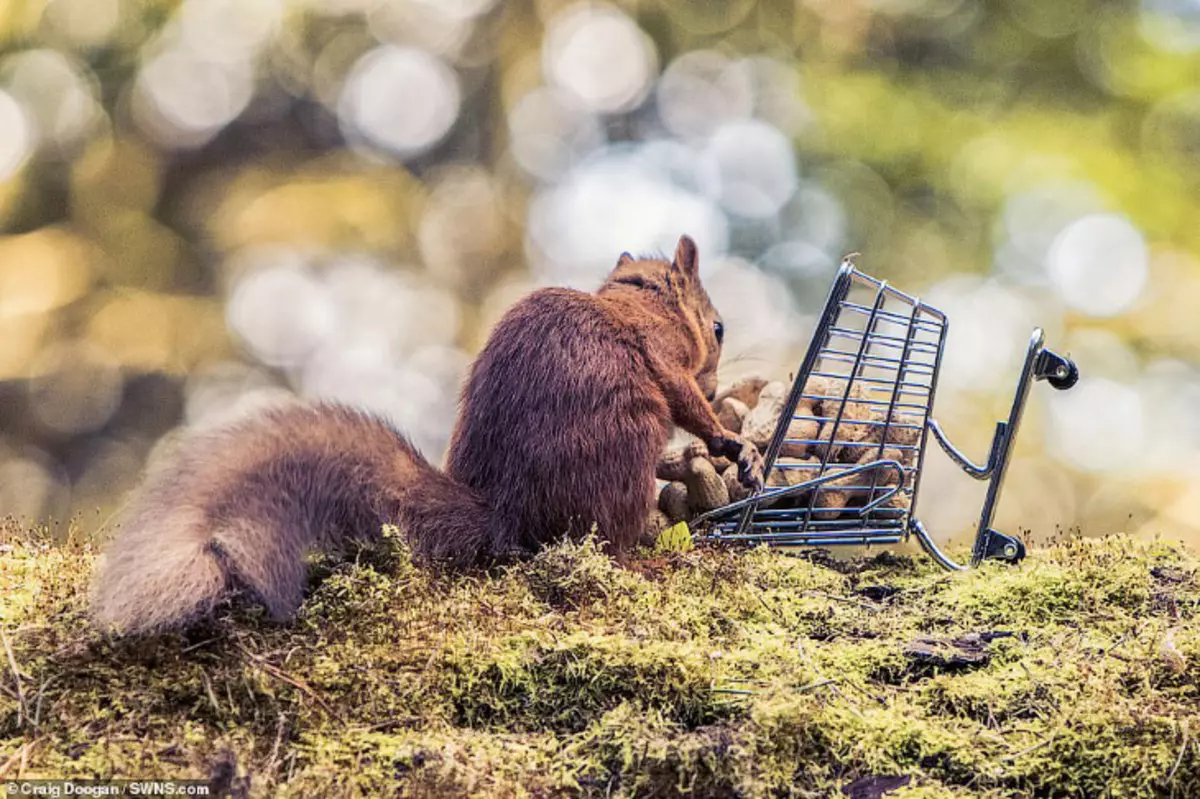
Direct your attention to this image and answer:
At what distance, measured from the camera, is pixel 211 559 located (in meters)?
1.25

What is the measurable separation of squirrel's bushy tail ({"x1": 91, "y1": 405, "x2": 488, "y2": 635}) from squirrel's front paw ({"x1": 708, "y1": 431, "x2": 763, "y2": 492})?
0.55m

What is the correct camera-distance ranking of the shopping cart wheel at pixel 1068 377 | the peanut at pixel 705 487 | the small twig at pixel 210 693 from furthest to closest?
the peanut at pixel 705 487 → the shopping cart wheel at pixel 1068 377 → the small twig at pixel 210 693

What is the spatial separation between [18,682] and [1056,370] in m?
1.90

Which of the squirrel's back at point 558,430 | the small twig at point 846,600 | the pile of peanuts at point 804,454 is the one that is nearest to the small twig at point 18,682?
the squirrel's back at point 558,430

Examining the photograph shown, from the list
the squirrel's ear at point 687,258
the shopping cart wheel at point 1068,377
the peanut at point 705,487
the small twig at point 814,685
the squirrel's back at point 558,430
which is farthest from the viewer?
the squirrel's ear at point 687,258

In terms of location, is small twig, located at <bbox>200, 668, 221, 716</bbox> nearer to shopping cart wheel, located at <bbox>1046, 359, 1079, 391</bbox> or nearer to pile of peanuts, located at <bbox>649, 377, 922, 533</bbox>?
pile of peanuts, located at <bbox>649, 377, 922, 533</bbox>

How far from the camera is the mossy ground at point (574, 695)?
3.68ft

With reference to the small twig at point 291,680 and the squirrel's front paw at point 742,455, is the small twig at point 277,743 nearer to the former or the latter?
Result: the small twig at point 291,680

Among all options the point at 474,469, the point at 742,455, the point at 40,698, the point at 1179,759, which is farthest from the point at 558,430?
the point at 1179,759

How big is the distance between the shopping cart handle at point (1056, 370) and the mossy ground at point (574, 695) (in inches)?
20.7

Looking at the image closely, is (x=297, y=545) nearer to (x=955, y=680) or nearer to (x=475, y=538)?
(x=475, y=538)

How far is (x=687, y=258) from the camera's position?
231 centimetres

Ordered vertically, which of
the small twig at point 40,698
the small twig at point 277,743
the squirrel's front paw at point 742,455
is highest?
the squirrel's front paw at point 742,455

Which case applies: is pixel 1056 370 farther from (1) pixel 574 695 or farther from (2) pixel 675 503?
(1) pixel 574 695
